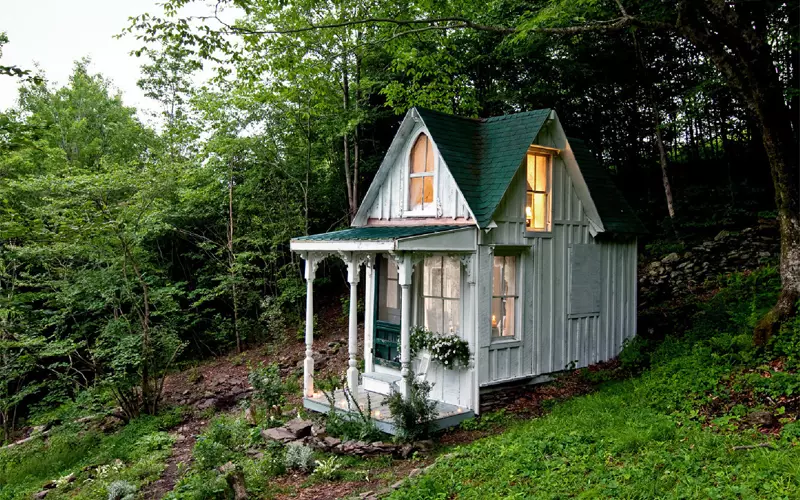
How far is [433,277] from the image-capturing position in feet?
30.6

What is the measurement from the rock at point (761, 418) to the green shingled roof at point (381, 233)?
14.5 feet

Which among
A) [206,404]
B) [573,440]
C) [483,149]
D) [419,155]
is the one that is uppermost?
[483,149]

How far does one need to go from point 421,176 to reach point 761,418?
6048 millimetres

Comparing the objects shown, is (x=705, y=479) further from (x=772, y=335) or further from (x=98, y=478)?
(x=98, y=478)

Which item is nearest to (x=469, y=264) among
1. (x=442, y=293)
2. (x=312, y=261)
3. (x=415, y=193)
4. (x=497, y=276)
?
(x=497, y=276)

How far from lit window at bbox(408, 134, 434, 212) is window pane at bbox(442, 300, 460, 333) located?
1734mm

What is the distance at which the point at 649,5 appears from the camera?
11.1m

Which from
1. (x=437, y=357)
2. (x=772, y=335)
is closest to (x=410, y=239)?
(x=437, y=357)

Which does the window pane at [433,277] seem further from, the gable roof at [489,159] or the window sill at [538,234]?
the window sill at [538,234]

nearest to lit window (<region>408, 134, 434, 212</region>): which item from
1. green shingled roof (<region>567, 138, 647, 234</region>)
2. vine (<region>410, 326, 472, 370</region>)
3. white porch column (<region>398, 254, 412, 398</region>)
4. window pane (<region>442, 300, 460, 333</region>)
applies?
white porch column (<region>398, 254, 412, 398</region>)

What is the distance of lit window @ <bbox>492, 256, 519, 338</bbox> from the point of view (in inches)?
354

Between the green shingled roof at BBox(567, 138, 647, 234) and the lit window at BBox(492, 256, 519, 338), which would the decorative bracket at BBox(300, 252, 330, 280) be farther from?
the green shingled roof at BBox(567, 138, 647, 234)

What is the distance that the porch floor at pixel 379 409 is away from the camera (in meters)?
7.96

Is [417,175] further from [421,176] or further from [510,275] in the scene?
[510,275]
